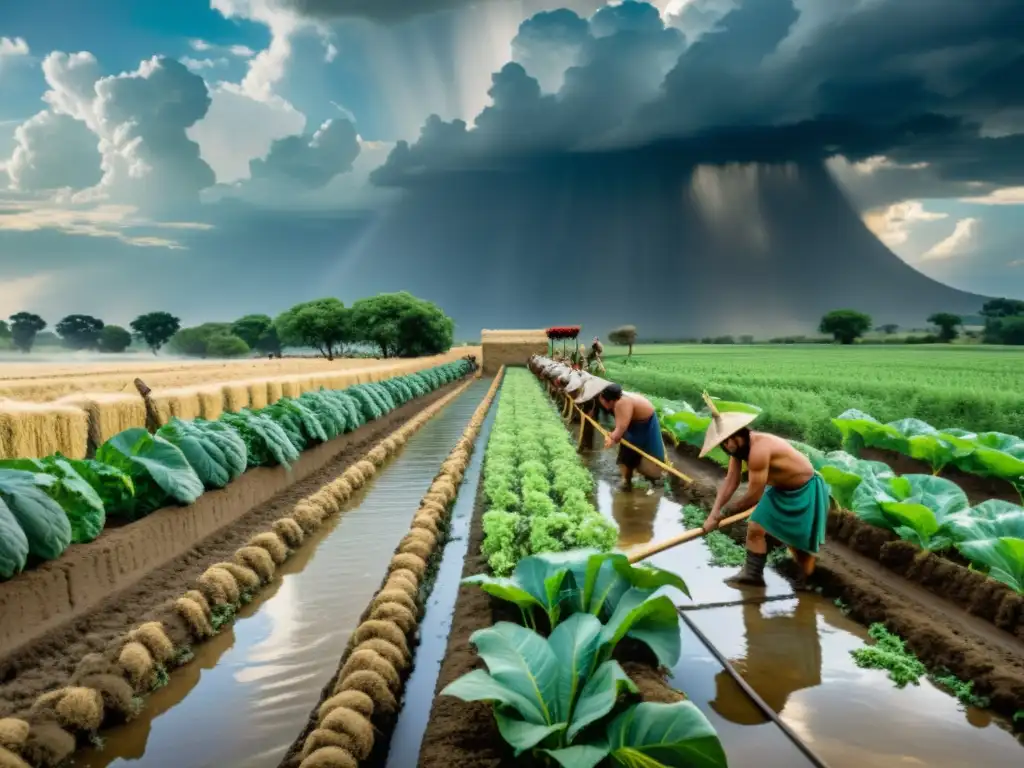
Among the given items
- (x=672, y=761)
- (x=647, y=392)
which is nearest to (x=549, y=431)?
(x=672, y=761)

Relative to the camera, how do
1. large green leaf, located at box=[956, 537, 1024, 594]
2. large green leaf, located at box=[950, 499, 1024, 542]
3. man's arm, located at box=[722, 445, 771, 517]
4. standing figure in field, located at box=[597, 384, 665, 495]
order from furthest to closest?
standing figure in field, located at box=[597, 384, 665, 495] → large green leaf, located at box=[950, 499, 1024, 542] → man's arm, located at box=[722, 445, 771, 517] → large green leaf, located at box=[956, 537, 1024, 594]

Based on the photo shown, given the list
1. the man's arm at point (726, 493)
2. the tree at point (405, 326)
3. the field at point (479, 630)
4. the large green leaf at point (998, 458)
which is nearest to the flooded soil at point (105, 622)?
the field at point (479, 630)

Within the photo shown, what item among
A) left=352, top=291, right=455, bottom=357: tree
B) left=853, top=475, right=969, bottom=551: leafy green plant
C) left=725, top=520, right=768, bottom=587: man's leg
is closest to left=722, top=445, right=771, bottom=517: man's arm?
left=725, top=520, right=768, bottom=587: man's leg

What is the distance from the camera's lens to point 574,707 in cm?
284

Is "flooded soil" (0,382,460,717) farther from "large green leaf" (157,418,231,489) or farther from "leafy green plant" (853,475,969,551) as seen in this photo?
"leafy green plant" (853,475,969,551)

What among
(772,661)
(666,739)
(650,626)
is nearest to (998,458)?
(772,661)

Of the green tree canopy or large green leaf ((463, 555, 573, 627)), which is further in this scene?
the green tree canopy

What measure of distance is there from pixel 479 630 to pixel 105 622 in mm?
2839

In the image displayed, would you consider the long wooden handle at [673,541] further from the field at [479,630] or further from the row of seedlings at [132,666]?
the row of seedlings at [132,666]

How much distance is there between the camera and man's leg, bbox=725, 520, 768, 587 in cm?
509

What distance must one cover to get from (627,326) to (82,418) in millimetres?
63879

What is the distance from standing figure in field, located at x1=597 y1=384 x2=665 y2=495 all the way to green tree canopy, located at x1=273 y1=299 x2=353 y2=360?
174 feet

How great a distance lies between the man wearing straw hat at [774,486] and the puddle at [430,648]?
192 cm

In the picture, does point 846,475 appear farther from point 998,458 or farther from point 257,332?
point 257,332
